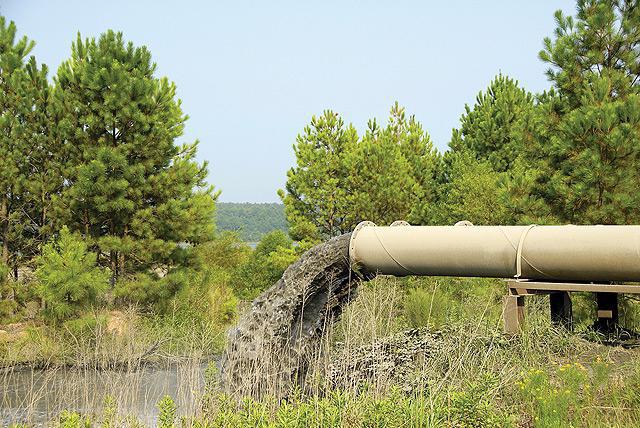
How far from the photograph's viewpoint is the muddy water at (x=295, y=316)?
736 centimetres

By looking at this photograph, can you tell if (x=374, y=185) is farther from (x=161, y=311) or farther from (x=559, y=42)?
(x=559, y=42)

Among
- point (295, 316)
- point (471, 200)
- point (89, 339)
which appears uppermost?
point (471, 200)

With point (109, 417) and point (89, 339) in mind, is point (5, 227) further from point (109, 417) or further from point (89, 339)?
point (109, 417)

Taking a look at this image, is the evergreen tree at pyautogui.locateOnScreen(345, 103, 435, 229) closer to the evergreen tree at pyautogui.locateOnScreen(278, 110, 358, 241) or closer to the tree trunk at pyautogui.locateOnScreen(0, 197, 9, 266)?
the evergreen tree at pyautogui.locateOnScreen(278, 110, 358, 241)

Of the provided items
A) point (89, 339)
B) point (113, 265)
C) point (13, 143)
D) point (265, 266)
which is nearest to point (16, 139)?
point (13, 143)

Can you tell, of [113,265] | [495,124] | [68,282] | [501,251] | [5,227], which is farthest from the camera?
[495,124]

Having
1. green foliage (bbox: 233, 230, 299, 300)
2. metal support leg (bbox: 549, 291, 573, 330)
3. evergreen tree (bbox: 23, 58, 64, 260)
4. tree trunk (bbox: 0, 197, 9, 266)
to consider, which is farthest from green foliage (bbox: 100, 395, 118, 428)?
green foliage (bbox: 233, 230, 299, 300)

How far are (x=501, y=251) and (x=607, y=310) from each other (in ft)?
6.18

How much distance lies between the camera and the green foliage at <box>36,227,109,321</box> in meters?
12.0

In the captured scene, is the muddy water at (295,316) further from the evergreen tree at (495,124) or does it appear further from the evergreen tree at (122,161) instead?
the evergreen tree at (495,124)

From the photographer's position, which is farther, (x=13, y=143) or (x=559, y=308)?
(x=13, y=143)

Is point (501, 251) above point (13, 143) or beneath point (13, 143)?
beneath

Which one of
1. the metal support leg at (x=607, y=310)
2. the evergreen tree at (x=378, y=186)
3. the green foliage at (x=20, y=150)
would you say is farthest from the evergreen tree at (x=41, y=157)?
the metal support leg at (x=607, y=310)

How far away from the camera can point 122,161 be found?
43.9 feet
